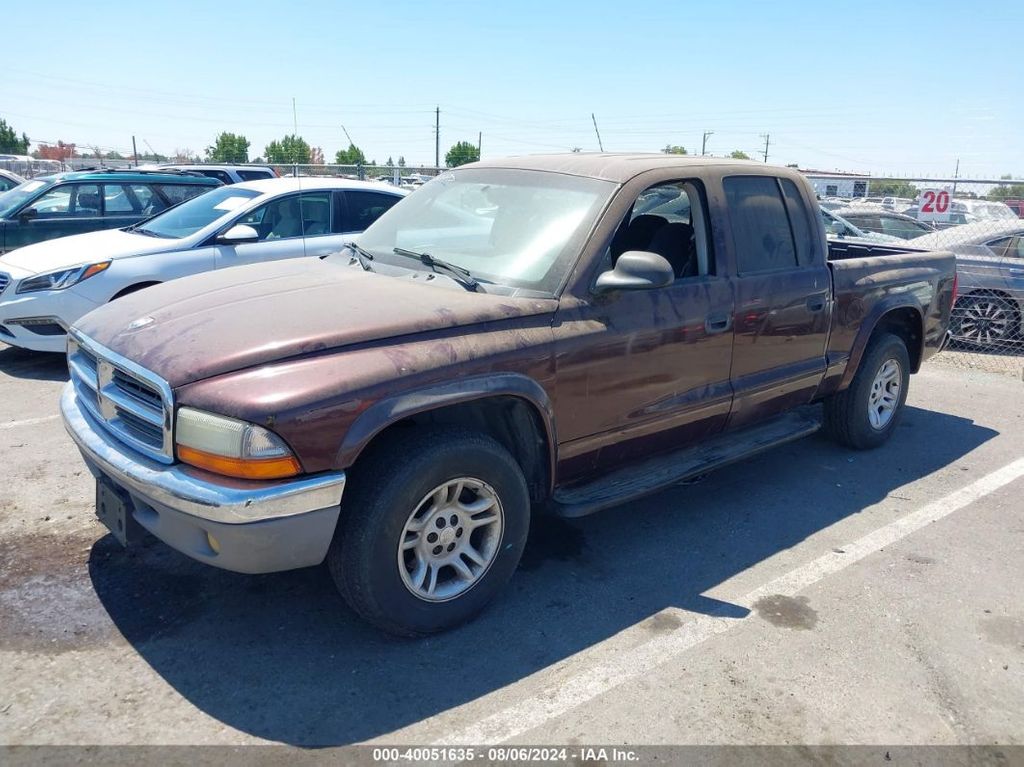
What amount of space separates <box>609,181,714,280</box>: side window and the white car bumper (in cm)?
485

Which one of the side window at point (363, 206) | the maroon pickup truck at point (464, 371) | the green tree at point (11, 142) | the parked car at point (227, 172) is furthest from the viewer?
the green tree at point (11, 142)

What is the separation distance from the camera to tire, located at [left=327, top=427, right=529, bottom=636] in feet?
10.1

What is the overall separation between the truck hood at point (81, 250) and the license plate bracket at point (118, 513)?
4.34 m

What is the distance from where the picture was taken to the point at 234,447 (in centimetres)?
282

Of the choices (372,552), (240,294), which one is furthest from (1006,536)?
(240,294)

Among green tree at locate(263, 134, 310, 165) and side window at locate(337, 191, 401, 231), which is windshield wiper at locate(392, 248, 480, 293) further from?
green tree at locate(263, 134, 310, 165)

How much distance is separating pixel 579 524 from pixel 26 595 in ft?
8.84

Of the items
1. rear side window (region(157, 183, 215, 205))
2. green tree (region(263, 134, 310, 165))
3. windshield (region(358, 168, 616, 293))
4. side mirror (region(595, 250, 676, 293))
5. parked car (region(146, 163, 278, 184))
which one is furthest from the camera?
green tree (region(263, 134, 310, 165))

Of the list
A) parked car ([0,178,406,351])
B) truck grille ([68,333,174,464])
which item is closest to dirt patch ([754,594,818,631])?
truck grille ([68,333,174,464])

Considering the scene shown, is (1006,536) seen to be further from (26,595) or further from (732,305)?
(26,595)

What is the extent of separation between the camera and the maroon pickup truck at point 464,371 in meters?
2.92

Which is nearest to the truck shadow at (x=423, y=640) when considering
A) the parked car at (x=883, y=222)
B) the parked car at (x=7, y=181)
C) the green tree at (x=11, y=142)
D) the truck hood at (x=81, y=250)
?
the truck hood at (x=81, y=250)

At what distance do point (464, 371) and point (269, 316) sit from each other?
0.83 metres

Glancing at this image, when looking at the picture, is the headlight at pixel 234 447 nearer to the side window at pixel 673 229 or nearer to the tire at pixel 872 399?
the side window at pixel 673 229
